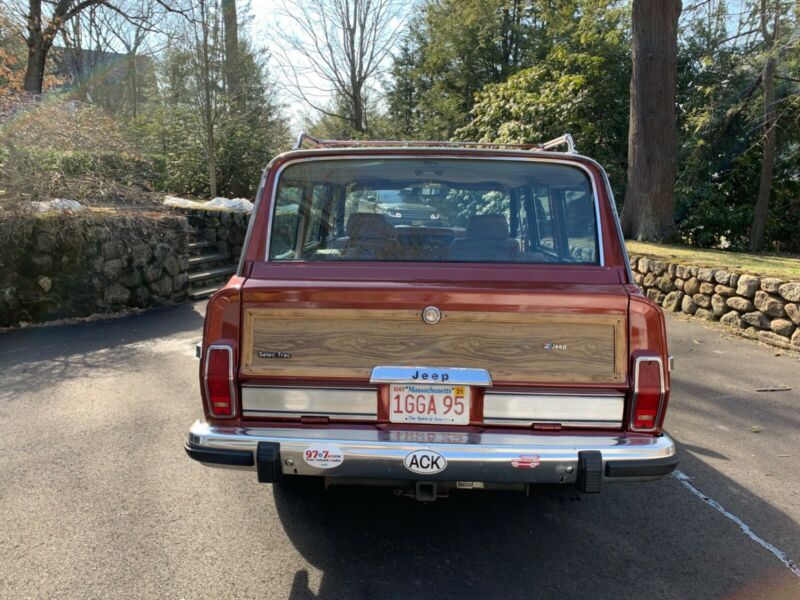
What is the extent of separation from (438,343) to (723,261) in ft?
24.6

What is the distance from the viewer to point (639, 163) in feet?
38.1

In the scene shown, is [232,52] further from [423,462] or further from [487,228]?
[423,462]

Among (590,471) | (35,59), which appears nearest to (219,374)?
(590,471)

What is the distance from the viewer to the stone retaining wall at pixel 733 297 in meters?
6.57

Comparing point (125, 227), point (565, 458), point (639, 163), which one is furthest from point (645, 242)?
point (565, 458)

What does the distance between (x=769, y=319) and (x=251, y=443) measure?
642cm

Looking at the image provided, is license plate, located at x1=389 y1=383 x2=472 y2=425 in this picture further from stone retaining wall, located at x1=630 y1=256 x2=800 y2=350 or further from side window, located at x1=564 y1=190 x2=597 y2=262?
stone retaining wall, located at x1=630 y1=256 x2=800 y2=350

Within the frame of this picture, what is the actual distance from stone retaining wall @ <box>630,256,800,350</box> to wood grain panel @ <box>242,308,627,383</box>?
5.03 m

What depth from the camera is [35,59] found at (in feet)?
52.5

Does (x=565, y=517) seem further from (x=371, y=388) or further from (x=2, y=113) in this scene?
(x=2, y=113)

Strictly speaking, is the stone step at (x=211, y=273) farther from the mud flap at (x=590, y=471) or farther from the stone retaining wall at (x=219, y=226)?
the mud flap at (x=590, y=471)

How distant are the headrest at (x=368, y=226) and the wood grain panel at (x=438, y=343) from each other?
688 mm

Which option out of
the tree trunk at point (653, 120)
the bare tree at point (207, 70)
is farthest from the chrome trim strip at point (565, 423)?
the bare tree at point (207, 70)

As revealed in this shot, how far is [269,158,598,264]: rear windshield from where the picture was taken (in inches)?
121
